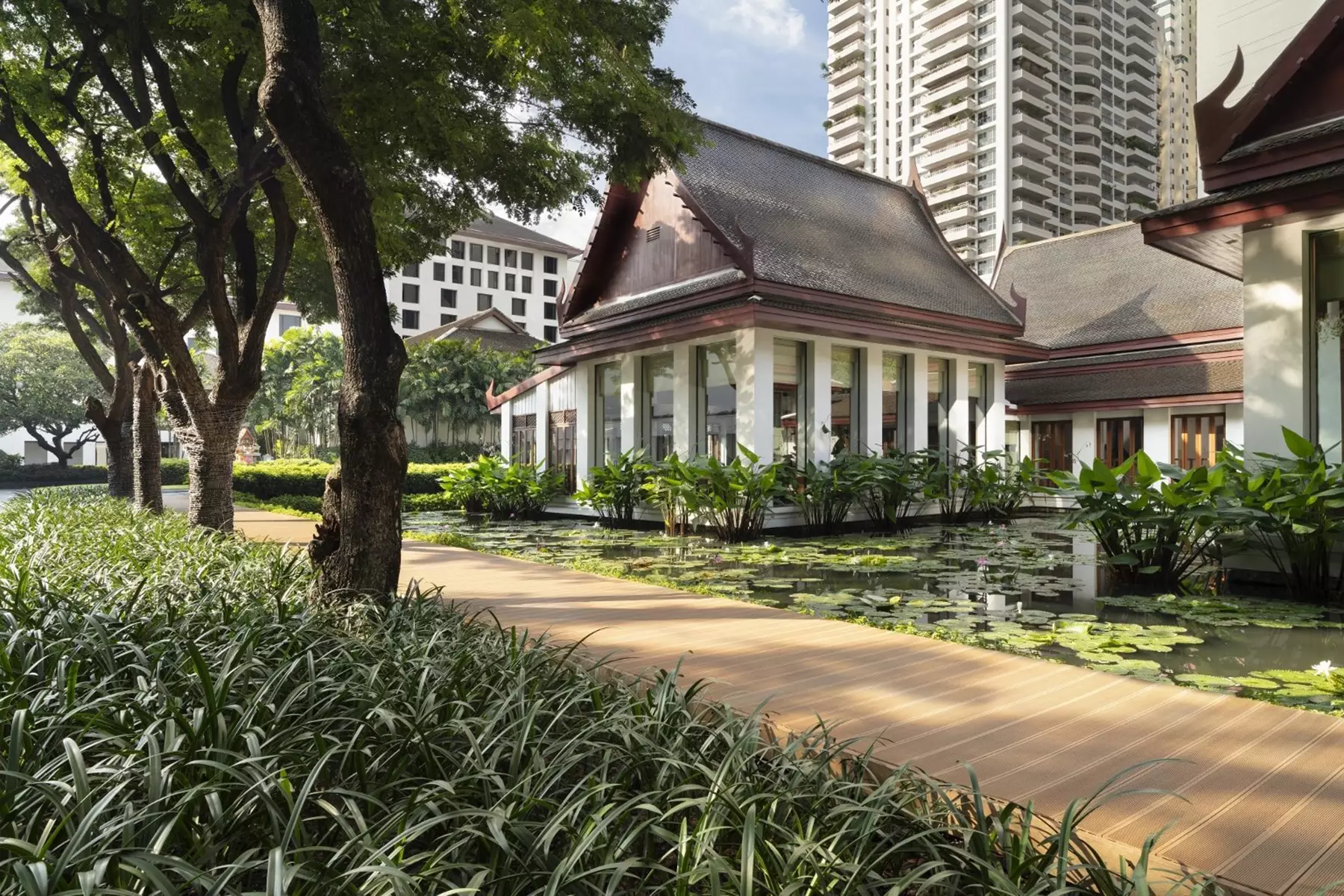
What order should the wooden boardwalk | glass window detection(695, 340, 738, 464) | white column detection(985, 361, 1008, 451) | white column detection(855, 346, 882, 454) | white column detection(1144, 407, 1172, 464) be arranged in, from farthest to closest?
white column detection(1144, 407, 1172, 464) < white column detection(985, 361, 1008, 451) < white column detection(855, 346, 882, 454) < glass window detection(695, 340, 738, 464) < the wooden boardwalk

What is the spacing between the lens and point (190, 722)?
2203 mm

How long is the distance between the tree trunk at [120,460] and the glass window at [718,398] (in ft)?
31.1

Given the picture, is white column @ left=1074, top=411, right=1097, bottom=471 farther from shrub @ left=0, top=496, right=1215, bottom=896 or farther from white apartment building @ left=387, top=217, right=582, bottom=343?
white apartment building @ left=387, top=217, right=582, bottom=343

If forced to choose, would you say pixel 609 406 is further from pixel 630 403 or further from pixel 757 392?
pixel 757 392

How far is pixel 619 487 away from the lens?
12398 millimetres

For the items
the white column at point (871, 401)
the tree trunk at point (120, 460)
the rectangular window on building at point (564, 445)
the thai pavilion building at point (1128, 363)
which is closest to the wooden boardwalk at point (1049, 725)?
the white column at point (871, 401)

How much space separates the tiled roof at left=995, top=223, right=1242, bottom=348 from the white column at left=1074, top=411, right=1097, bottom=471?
1.70 meters

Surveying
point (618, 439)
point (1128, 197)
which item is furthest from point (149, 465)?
point (1128, 197)

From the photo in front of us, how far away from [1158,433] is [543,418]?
11922 mm

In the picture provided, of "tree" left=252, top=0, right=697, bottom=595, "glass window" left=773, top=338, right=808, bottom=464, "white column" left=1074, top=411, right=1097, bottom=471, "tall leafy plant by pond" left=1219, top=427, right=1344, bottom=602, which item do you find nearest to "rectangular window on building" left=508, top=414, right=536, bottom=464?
A: "glass window" left=773, top=338, right=808, bottom=464

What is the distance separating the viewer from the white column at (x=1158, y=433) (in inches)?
580

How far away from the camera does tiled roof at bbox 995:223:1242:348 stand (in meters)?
15.6

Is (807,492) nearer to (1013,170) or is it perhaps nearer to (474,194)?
(474,194)

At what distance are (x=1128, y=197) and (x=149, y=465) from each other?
71506 mm
